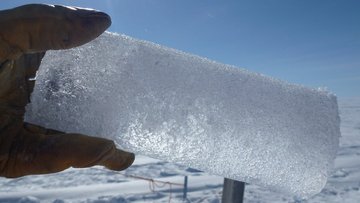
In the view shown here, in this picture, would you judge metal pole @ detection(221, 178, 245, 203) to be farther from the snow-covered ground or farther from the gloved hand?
the snow-covered ground

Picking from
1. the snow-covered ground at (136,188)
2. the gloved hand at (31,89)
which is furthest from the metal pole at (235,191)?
the snow-covered ground at (136,188)

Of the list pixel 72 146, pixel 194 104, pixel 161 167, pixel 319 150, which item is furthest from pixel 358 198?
pixel 72 146

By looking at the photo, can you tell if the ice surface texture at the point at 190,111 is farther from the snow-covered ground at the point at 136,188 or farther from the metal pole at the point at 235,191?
the snow-covered ground at the point at 136,188

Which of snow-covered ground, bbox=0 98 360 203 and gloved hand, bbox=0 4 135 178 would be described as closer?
gloved hand, bbox=0 4 135 178

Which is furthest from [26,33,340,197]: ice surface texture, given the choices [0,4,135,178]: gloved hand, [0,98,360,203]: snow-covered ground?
[0,98,360,203]: snow-covered ground

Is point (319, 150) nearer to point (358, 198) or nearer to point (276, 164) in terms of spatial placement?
point (276, 164)

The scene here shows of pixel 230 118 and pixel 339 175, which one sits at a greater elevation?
pixel 230 118
